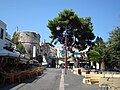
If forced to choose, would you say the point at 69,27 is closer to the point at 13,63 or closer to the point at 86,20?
the point at 86,20

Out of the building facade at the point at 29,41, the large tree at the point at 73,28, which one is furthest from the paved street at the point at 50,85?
the building facade at the point at 29,41

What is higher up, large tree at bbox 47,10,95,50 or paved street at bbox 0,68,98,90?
large tree at bbox 47,10,95,50

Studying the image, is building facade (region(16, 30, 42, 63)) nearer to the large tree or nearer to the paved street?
the large tree

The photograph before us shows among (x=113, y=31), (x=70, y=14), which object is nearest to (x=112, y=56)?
(x=113, y=31)

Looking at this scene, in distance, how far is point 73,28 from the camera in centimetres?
5741

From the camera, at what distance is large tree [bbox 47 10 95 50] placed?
56.7 metres

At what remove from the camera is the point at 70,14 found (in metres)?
56.7

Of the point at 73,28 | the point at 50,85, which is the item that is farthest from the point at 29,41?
the point at 50,85

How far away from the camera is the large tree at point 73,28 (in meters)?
56.7

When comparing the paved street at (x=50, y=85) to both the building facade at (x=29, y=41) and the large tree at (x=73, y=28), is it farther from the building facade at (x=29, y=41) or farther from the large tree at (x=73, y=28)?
the building facade at (x=29, y=41)

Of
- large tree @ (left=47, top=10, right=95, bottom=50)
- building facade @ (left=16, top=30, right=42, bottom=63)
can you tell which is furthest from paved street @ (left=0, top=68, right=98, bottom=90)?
building facade @ (left=16, top=30, right=42, bottom=63)

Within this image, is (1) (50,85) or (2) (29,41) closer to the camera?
(1) (50,85)

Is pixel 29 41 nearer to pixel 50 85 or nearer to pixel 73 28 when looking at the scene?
pixel 73 28

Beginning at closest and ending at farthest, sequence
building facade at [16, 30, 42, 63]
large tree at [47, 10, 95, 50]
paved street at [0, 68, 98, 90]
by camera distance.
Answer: paved street at [0, 68, 98, 90]
large tree at [47, 10, 95, 50]
building facade at [16, 30, 42, 63]
